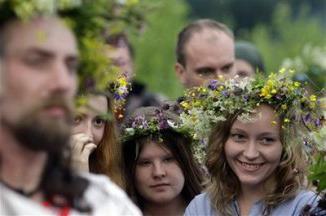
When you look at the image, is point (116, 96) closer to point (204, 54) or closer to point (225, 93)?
point (225, 93)

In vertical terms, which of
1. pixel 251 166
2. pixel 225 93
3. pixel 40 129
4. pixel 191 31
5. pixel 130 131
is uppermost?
pixel 191 31

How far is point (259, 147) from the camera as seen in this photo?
25.0 feet

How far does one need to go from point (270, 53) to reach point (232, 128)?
19730 mm

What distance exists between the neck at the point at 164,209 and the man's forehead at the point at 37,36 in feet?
11.4

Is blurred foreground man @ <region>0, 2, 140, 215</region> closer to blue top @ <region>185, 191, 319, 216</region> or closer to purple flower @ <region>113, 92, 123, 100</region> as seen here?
blue top @ <region>185, 191, 319, 216</region>

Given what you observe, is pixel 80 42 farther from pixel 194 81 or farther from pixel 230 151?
pixel 194 81

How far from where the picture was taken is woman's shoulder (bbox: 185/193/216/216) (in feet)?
25.4

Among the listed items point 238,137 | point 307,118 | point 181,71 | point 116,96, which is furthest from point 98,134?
point 181,71

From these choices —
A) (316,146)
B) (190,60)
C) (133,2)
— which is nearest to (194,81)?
(190,60)

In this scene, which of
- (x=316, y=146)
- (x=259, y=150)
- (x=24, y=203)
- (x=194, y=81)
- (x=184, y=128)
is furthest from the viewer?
(x=194, y=81)

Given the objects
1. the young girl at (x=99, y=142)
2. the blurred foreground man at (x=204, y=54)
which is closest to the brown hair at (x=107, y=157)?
the young girl at (x=99, y=142)

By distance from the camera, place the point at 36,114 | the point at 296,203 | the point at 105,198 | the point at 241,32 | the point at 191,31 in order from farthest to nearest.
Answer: the point at 241,32 < the point at 191,31 < the point at 296,203 < the point at 105,198 < the point at 36,114

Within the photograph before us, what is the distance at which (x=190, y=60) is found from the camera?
389 inches

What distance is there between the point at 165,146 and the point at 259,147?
73 cm
